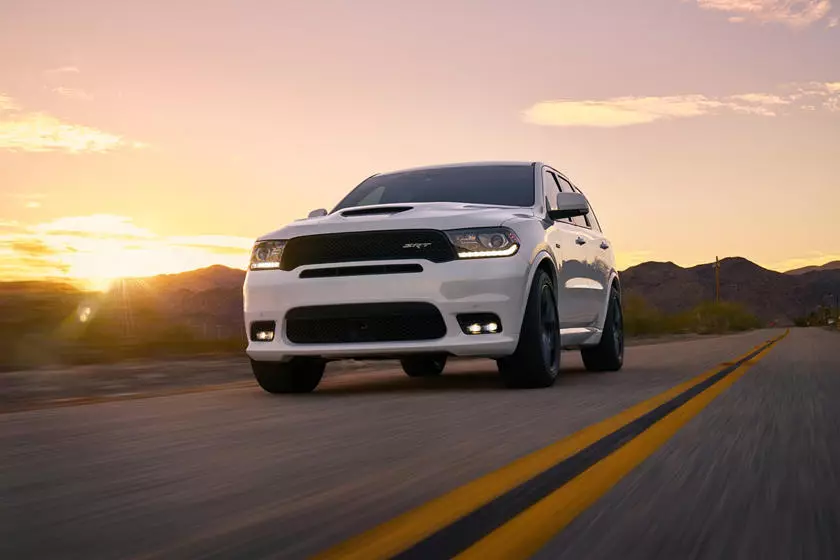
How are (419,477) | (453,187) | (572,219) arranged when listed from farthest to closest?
(572,219) → (453,187) → (419,477)

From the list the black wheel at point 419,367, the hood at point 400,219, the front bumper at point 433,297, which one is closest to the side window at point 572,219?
the black wheel at point 419,367

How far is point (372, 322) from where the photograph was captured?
8344mm

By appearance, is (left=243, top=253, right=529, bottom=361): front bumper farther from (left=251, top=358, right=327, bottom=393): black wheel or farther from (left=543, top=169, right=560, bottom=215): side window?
(left=543, top=169, right=560, bottom=215): side window

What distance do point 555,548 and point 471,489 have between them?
895mm

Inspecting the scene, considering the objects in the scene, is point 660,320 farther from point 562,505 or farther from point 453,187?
point 562,505

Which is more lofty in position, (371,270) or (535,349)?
(371,270)

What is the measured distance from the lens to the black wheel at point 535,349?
8.62 meters

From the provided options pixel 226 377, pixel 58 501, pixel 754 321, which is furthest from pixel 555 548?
pixel 754 321

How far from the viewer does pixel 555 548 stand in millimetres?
3248

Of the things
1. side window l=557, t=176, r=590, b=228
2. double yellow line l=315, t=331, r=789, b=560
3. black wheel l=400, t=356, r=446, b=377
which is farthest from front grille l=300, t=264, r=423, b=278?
black wheel l=400, t=356, r=446, b=377

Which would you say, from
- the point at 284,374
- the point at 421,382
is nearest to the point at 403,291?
the point at 284,374

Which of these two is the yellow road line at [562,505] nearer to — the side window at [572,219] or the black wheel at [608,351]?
the side window at [572,219]

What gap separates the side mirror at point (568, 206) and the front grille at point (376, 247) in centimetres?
169

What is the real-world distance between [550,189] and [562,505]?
22.6 feet
